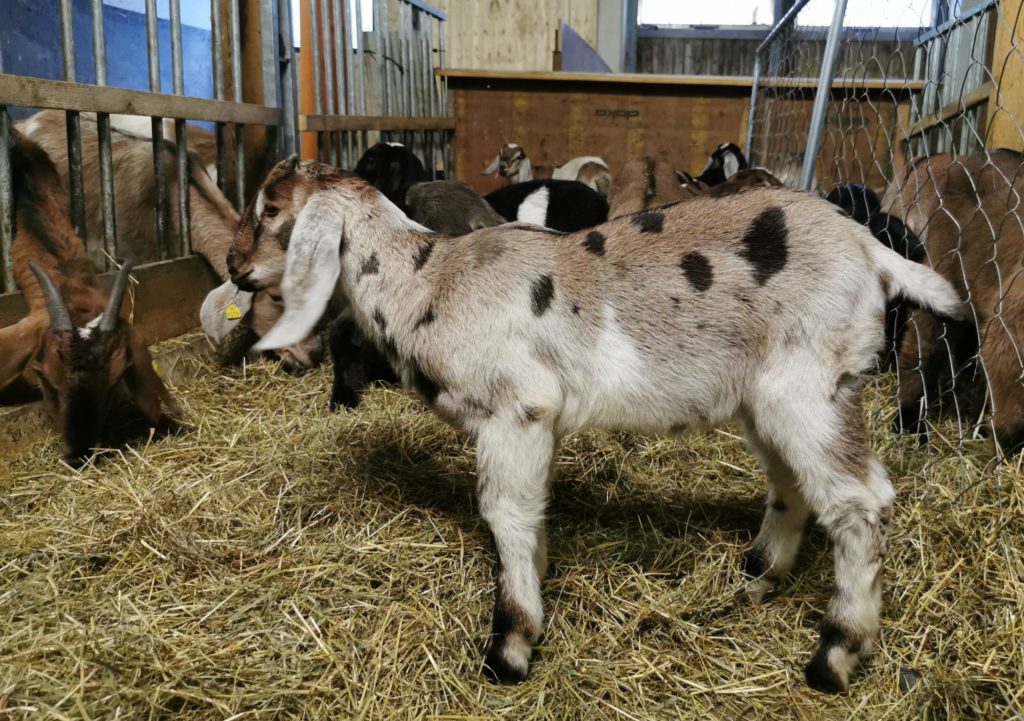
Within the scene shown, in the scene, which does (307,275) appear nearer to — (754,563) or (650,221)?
(650,221)

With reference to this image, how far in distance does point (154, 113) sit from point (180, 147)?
36cm

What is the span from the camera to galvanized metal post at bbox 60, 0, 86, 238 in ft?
12.6

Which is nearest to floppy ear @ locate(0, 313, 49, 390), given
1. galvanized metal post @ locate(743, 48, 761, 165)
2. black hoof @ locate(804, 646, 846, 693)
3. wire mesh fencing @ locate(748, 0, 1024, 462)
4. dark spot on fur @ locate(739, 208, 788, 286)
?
dark spot on fur @ locate(739, 208, 788, 286)

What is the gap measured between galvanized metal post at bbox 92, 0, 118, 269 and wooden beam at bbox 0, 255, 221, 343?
18cm

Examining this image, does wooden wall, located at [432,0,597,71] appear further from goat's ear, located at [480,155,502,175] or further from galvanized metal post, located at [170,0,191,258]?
galvanized metal post, located at [170,0,191,258]

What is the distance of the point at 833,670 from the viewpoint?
2.21 m

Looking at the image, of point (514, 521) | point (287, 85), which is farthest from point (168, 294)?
point (514, 521)

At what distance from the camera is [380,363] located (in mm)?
4266

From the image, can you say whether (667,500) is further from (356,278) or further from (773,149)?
(773,149)

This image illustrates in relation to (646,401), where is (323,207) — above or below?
above

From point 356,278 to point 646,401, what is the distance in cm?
92

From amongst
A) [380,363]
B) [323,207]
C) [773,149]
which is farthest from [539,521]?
[773,149]

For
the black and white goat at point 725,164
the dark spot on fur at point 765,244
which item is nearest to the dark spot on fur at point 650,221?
the dark spot on fur at point 765,244

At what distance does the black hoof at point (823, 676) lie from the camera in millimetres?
2217
